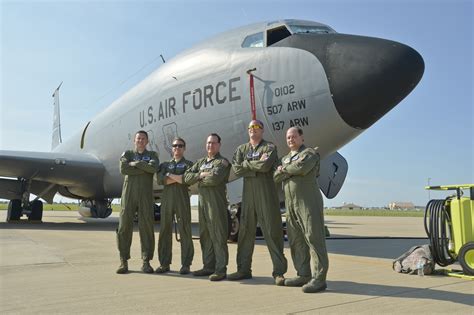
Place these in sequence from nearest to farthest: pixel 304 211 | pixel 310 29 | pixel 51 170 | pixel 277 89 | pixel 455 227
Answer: pixel 304 211, pixel 455 227, pixel 277 89, pixel 310 29, pixel 51 170

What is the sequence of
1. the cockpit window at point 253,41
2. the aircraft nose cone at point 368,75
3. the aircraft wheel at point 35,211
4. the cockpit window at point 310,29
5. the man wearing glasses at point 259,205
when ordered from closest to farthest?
the man wearing glasses at point 259,205 → the aircraft nose cone at point 368,75 → the cockpit window at point 310,29 → the cockpit window at point 253,41 → the aircraft wheel at point 35,211

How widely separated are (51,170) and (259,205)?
1228 cm

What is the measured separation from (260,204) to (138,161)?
6.47ft

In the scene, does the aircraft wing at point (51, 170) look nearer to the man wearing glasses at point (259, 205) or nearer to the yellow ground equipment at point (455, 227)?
the man wearing glasses at point (259, 205)

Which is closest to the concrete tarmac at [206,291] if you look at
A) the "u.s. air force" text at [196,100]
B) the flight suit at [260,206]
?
the flight suit at [260,206]

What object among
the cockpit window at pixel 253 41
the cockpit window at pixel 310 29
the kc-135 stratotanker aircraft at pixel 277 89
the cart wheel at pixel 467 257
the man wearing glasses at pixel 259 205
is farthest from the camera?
the cockpit window at pixel 253 41

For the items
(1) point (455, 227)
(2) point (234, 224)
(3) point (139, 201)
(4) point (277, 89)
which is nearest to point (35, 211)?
(2) point (234, 224)

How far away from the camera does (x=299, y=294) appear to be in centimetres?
458

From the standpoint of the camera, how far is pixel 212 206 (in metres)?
5.80

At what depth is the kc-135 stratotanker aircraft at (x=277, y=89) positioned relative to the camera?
294 inches

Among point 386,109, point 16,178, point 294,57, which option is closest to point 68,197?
point 16,178

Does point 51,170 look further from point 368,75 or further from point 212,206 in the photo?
point 368,75

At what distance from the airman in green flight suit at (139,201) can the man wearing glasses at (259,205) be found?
4.62 ft

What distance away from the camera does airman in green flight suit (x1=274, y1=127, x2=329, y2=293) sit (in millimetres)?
4957
